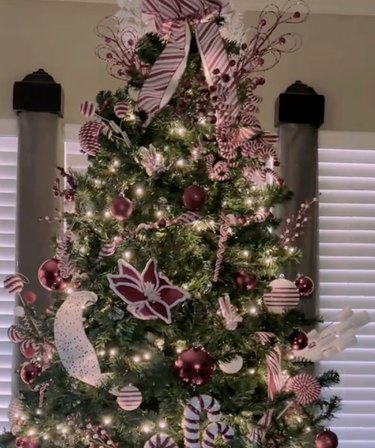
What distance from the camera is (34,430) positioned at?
1.69m

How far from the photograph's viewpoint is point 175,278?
164cm

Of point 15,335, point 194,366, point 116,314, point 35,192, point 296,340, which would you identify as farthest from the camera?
point 35,192

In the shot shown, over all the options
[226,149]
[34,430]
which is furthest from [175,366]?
[226,149]

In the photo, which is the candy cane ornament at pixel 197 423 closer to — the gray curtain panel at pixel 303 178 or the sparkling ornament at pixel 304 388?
the sparkling ornament at pixel 304 388

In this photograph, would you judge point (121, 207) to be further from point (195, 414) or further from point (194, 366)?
point (195, 414)

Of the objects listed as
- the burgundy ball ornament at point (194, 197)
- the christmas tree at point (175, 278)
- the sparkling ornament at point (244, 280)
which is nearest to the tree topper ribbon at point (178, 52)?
the christmas tree at point (175, 278)

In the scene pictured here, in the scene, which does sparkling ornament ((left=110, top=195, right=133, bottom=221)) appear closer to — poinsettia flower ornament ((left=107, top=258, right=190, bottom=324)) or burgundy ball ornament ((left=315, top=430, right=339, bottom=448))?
poinsettia flower ornament ((left=107, top=258, right=190, bottom=324))

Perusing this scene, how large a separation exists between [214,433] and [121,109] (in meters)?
0.84

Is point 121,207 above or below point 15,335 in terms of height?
above

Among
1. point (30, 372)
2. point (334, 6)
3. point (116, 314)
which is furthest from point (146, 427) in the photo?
point (334, 6)

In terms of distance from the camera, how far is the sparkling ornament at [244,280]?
1634 mm

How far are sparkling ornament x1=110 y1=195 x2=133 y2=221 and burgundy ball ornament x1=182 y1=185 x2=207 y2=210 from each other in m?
0.14

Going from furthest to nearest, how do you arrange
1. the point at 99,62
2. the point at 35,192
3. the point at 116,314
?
the point at 99,62, the point at 35,192, the point at 116,314

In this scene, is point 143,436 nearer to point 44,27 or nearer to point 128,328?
point 128,328
